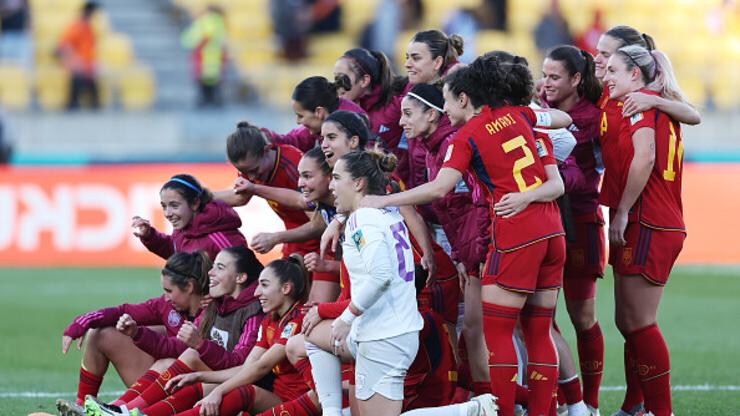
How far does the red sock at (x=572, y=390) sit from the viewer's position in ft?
22.1

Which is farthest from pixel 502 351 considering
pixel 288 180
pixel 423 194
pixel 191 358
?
pixel 288 180

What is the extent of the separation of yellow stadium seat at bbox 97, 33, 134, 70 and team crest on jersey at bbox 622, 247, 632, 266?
13559mm

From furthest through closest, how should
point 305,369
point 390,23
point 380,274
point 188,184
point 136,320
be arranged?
point 390,23, point 188,184, point 136,320, point 305,369, point 380,274

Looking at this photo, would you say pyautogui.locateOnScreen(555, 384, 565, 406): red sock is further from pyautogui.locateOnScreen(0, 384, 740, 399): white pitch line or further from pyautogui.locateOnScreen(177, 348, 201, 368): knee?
pyautogui.locateOnScreen(177, 348, 201, 368): knee

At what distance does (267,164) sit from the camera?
729 centimetres

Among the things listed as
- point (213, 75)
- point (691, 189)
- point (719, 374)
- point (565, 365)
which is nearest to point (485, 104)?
point (565, 365)

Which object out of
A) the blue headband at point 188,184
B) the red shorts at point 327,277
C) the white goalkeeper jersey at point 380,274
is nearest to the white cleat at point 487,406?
the white goalkeeper jersey at point 380,274

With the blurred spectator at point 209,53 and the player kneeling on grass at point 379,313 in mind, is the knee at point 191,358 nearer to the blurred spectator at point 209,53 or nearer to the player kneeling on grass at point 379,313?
the player kneeling on grass at point 379,313

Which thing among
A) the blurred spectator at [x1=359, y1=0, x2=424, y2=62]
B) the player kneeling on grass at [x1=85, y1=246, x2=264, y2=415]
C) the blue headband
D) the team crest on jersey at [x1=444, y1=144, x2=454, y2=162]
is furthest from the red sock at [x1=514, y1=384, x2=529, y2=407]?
the blurred spectator at [x1=359, y1=0, x2=424, y2=62]

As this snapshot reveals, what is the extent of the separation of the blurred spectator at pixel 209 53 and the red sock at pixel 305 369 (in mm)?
11722

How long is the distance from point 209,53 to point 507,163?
12.8 metres

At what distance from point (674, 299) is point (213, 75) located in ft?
26.4

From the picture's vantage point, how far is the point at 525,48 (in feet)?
63.5

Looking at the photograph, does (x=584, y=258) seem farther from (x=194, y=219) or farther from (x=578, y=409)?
(x=194, y=219)
